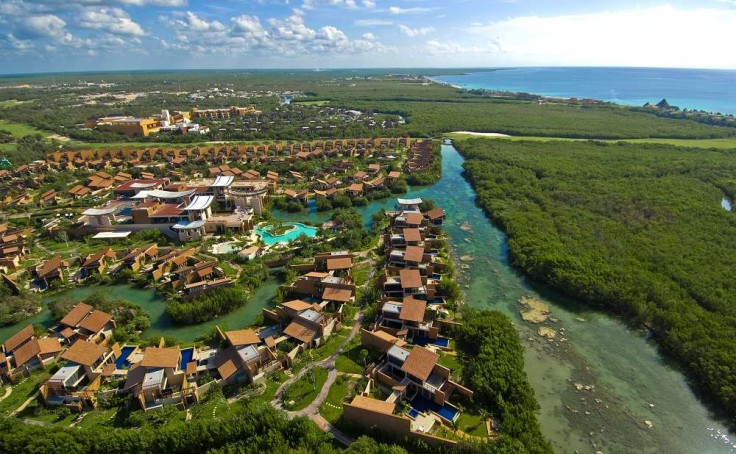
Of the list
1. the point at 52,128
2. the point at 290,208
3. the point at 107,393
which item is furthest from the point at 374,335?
the point at 52,128

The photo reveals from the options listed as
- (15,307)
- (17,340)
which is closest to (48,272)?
(15,307)

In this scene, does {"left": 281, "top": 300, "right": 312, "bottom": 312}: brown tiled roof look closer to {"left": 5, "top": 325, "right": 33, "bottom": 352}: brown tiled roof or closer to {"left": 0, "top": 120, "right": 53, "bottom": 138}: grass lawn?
{"left": 5, "top": 325, "right": 33, "bottom": 352}: brown tiled roof

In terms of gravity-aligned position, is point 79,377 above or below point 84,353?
below

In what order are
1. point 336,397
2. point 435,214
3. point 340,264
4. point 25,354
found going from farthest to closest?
1. point 435,214
2. point 340,264
3. point 25,354
4. point 336,397

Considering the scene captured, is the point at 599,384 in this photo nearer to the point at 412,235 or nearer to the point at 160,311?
the point at 412,235

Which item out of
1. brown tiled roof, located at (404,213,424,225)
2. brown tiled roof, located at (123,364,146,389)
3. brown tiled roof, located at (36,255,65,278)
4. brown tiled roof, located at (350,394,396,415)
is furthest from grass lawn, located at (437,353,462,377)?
brown tiled roof, located at (36,255,65,278)

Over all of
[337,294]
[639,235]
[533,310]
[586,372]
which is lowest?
[586,372]

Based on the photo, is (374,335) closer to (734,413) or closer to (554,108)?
(734,413)
